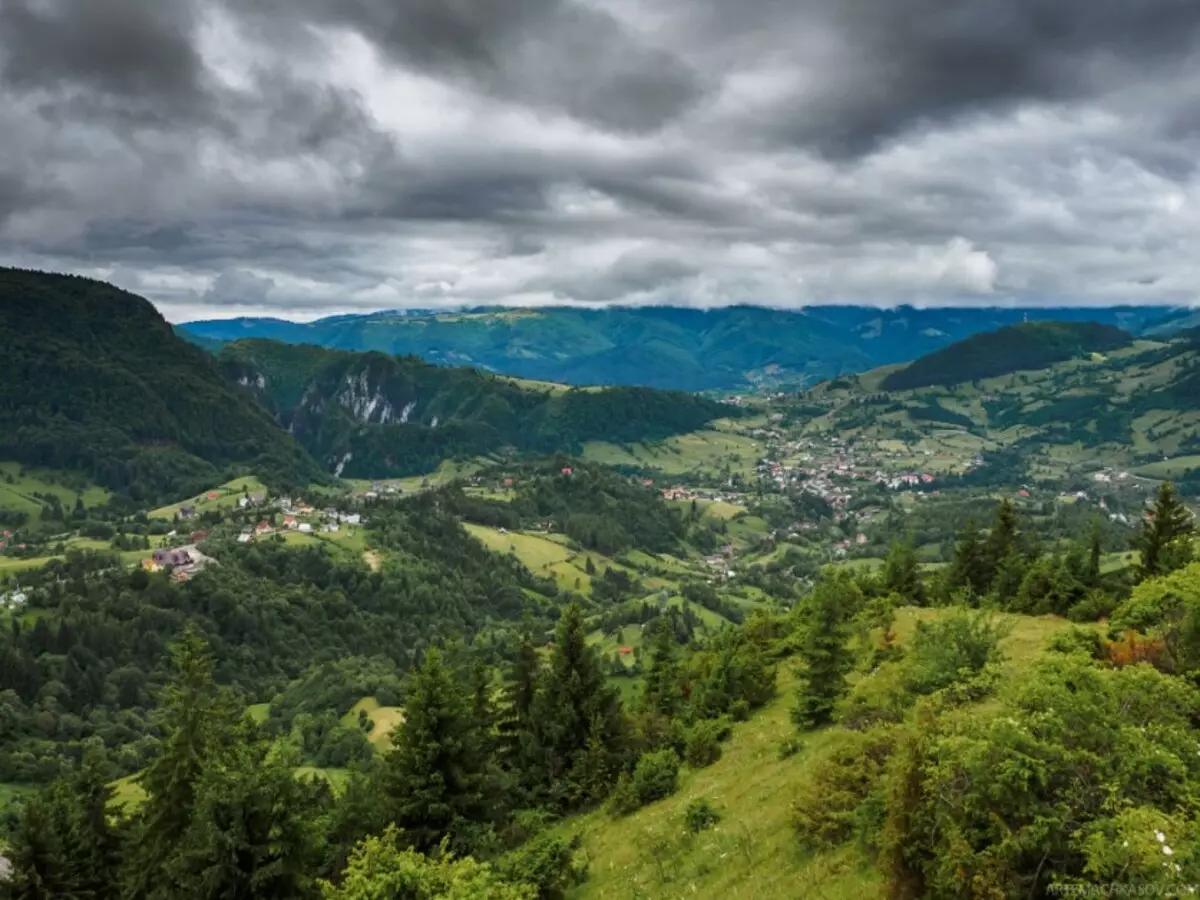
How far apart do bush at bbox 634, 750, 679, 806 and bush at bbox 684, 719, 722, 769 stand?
166 centimetres

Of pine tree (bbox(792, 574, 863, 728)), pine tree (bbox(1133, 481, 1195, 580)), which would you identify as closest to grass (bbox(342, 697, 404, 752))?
pine tree (bbox(792, 574, 863, 728))

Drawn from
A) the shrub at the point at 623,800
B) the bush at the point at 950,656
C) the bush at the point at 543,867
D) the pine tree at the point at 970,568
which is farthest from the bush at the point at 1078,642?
the pine tree at the point at 970,568

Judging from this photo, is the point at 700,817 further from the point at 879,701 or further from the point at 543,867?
the point at 879,701

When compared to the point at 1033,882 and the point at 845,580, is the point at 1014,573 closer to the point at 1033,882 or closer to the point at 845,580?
the point at 845,580

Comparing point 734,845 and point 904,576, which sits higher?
point 734,845

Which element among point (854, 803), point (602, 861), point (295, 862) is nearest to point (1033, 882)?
point (854, 803)

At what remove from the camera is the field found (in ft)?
68.9

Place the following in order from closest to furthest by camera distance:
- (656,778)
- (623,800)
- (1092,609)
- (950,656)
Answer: (950,656) → (623,800) → (656,778) → (1092,609)

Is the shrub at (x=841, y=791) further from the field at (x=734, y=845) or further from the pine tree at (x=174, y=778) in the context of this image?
the pine tree at (x=174, y=778)

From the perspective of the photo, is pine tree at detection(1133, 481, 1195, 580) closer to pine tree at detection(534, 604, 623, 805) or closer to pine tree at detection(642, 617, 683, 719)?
pine tree at detection(642, 617, 683, 719)

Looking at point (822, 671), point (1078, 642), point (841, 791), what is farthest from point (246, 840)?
point (1078, 642)

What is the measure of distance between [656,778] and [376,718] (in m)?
136

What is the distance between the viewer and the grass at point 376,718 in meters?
144

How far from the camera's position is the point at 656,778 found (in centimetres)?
3716
